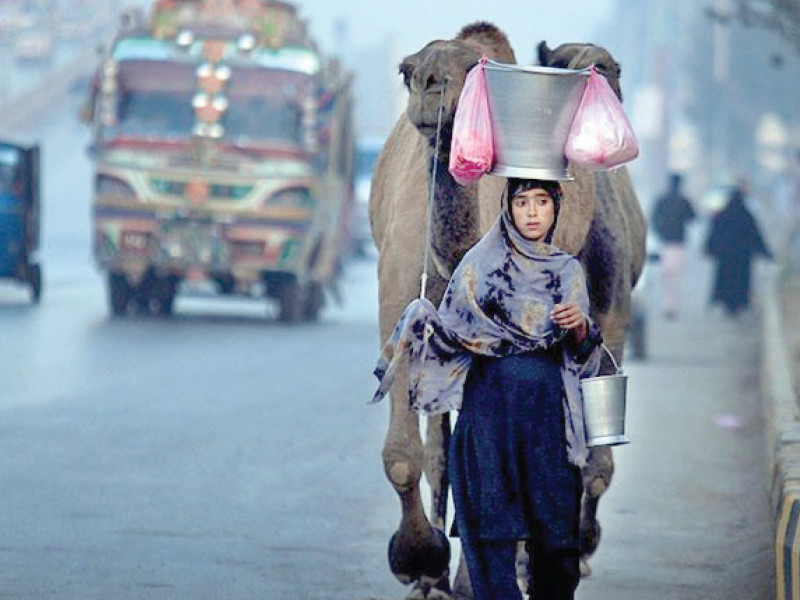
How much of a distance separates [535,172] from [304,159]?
18.9 metres

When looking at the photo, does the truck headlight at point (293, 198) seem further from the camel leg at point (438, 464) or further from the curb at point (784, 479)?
the camel leg at point (438, 464)

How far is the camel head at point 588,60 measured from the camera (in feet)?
25.3

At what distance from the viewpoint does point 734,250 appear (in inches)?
1262

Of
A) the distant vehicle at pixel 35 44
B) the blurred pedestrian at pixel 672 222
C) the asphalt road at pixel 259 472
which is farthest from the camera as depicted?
the distant vehicle at pixel 35 44

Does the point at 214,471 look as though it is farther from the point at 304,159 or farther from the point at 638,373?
the point at 304,159

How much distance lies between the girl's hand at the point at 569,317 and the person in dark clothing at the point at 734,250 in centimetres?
2488

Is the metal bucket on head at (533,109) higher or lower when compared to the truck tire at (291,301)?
higher

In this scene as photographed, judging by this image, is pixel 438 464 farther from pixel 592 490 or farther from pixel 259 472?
pixel 259 472

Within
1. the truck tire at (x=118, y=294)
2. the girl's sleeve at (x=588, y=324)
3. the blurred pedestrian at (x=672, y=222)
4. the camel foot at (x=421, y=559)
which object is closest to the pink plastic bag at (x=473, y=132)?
the girl's sleeve at (x=588, y=324)

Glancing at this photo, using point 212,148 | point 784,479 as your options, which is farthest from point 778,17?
point 784,479

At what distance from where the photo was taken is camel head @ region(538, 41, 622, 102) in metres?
7.71

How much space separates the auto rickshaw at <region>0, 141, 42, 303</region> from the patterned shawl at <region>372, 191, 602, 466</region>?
21.0 metres

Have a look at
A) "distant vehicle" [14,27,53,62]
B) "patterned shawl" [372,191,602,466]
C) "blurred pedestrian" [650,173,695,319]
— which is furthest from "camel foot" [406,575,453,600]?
"distant vehicle" [14,27,53,62]

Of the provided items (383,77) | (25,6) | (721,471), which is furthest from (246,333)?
(383,77)
